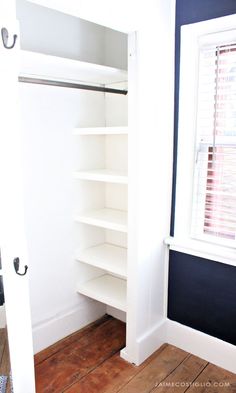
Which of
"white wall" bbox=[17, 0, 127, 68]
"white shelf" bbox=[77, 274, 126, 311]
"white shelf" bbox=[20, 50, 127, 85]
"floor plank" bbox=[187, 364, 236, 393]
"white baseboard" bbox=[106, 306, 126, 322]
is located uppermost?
"white wall" bbox=[17, 0, 127, 68]

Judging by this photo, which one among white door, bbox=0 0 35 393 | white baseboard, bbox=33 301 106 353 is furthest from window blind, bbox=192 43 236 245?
white door, bbox=0 0 35 393

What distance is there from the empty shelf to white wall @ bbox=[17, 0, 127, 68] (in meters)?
1.04

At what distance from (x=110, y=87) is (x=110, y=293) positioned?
1469 millimetres

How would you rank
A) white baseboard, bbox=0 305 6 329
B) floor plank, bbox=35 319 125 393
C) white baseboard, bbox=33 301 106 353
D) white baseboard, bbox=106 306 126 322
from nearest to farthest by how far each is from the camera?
white baseboard, bbox=0 305 6 329
floor plank, bbox=35 319 125 393
white baseboard, bbox=33 301 106 353
white baseboard, bbox=106 306 126 322

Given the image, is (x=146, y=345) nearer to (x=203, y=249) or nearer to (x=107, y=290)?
(x=107, y=290)

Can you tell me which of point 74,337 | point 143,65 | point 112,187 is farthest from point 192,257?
point 143,65

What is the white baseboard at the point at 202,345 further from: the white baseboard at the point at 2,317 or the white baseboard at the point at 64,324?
the white baseboard at the point at 2,317

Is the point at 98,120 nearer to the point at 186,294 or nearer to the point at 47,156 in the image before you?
the point at 47,156

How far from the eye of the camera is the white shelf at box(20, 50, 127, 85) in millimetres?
1565

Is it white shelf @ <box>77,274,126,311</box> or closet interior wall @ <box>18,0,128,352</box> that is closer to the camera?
closet interior wall @ <box>18,0,128,352</box>

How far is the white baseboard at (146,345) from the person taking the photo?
6.59ft

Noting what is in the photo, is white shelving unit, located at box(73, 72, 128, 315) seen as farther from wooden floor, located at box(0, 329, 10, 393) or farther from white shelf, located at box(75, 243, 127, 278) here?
wooden floor, located at box(0, 329, 10, 393)

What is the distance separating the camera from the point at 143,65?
5.70 ft

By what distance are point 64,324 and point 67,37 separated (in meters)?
1.95
